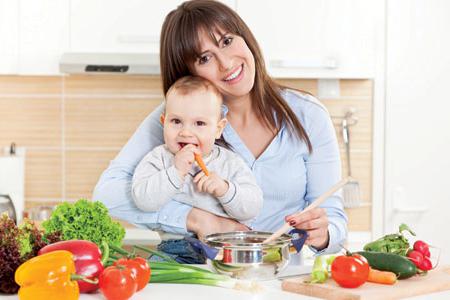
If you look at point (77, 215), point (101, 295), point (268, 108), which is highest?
point (268, 108)

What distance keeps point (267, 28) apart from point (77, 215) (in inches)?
84.1

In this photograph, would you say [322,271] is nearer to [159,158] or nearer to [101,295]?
[101,295]

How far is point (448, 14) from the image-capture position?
4.09 meters

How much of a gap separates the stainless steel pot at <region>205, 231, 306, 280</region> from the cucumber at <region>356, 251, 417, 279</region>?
21 centimetres

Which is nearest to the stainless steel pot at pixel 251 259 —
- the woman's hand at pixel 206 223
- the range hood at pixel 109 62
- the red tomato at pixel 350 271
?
the red tomato at pixel 350 271

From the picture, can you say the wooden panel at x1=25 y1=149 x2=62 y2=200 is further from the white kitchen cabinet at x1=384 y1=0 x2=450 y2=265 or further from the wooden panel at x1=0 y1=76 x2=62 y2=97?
the white kitchen cabinet at x1=384 y1=0 x2=450 y2=265

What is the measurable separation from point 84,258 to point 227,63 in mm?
893

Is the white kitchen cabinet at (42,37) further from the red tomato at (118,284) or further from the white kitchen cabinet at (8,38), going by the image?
the red tomato at (118,284)

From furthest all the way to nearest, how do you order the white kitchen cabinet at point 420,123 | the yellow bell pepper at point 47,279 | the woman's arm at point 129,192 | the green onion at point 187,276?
the white kitchen cabinet at point 420,123 < the woman's arm at point 129,192 < the green onion at point 187,276 < the yellow bell pepper at point 47,279

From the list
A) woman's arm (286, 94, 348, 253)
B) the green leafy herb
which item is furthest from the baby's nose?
the green leafy herb

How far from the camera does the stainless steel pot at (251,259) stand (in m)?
1.80

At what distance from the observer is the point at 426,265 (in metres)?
1.87

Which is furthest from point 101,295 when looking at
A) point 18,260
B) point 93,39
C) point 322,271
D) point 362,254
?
point 93,39

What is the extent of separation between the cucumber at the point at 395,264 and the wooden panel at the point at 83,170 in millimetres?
2516
